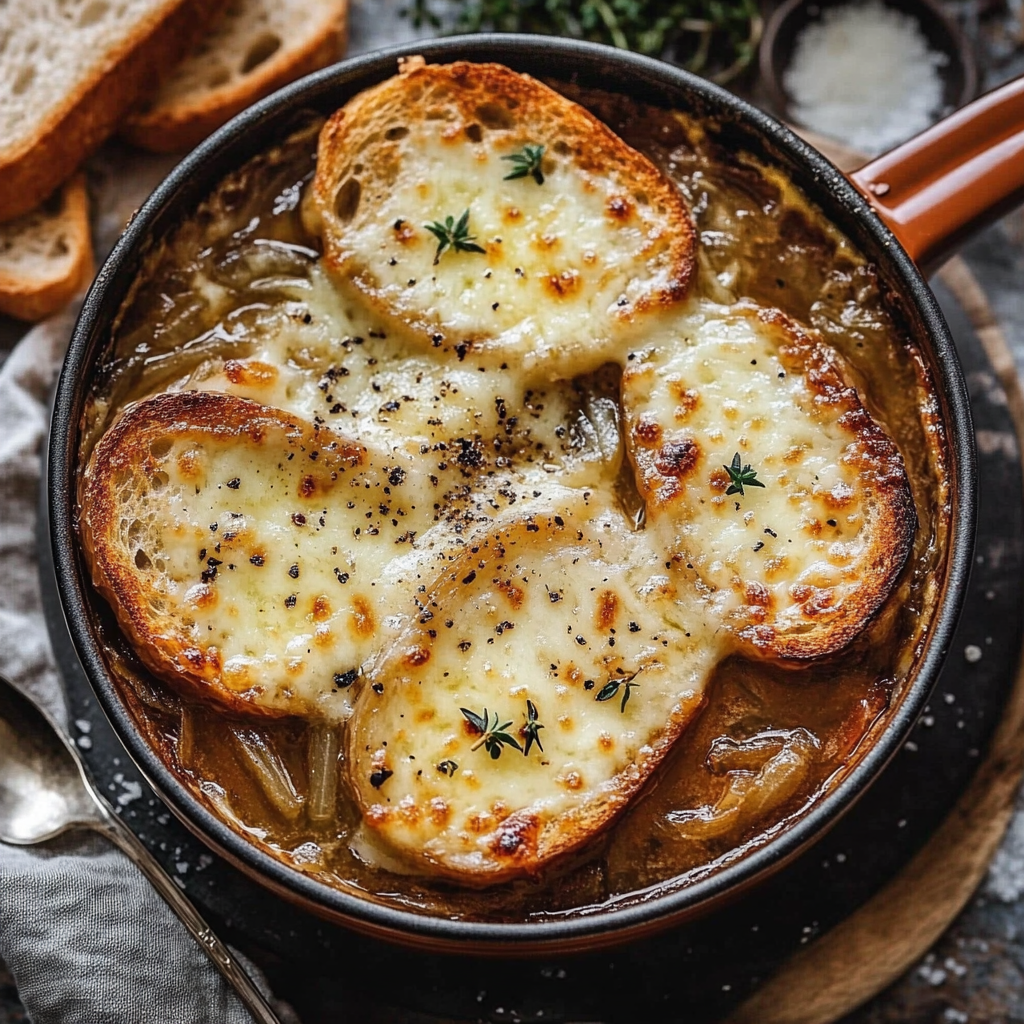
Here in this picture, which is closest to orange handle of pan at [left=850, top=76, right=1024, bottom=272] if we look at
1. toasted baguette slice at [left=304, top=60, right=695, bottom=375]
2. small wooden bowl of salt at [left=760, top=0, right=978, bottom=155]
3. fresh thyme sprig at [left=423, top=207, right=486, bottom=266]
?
toasted baguette slice at [left=304, top=60, right=695, bottom=375]

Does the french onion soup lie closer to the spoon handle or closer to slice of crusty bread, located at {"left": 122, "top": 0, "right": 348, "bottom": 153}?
the spoon handle

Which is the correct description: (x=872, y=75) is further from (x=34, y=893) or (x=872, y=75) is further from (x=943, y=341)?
(x=34, y=893)

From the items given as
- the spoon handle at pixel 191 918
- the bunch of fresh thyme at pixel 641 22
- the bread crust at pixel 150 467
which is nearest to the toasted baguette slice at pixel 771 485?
the bread crust at pixel 150 467

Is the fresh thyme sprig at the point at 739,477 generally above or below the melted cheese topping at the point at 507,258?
below

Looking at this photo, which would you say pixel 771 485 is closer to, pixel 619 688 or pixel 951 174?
pixel 619 688

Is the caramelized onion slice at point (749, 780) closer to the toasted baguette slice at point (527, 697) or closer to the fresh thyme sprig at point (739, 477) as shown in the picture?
the toasted baguette slice at point (527, 697)

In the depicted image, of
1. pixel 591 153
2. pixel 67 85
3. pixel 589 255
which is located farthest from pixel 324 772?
pixel 67 85
